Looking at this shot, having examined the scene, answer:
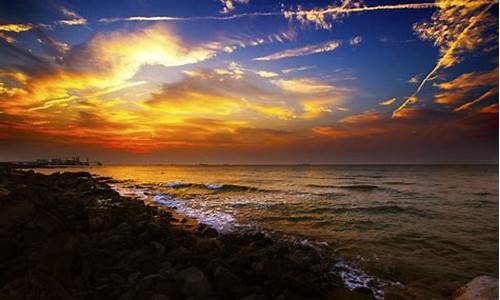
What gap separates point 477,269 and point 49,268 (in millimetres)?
11541

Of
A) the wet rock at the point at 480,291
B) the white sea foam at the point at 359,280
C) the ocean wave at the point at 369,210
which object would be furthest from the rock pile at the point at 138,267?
the ocean wave at the point at 369,210

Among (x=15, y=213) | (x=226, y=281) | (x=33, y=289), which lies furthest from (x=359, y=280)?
(x=15, y=213)

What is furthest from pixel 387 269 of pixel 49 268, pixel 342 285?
pixel 49 268

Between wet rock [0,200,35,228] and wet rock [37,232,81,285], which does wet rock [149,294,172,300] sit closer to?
wet rock [37,232,81,285]

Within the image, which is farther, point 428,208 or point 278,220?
point 428,208

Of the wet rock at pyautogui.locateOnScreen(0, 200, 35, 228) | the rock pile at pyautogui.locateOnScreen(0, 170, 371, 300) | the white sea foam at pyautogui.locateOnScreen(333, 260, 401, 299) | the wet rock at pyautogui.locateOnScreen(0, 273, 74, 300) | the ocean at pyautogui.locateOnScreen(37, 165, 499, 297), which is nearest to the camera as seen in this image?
the wet rock at pyautogui.locateOnScreen(0, 273, 74, 300)

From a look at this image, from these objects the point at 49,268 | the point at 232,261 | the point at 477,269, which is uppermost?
the point at 49,268

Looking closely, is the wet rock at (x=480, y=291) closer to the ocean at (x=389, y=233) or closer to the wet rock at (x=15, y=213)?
the ocean at (x=389, y=233)

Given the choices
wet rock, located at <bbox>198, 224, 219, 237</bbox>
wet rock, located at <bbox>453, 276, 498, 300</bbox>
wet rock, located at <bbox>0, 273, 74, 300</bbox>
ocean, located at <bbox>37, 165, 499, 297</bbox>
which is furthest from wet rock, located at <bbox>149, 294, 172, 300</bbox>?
wet rock, located at <bbox>198, 224, 219, 237</bbox>

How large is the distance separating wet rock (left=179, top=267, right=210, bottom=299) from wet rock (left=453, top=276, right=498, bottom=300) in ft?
18.5

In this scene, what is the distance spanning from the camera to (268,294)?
604cm

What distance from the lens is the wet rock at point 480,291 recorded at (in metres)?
5.94

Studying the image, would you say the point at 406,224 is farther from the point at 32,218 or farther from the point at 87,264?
the point at 32,218

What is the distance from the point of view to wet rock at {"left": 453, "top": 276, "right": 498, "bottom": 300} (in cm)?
594
